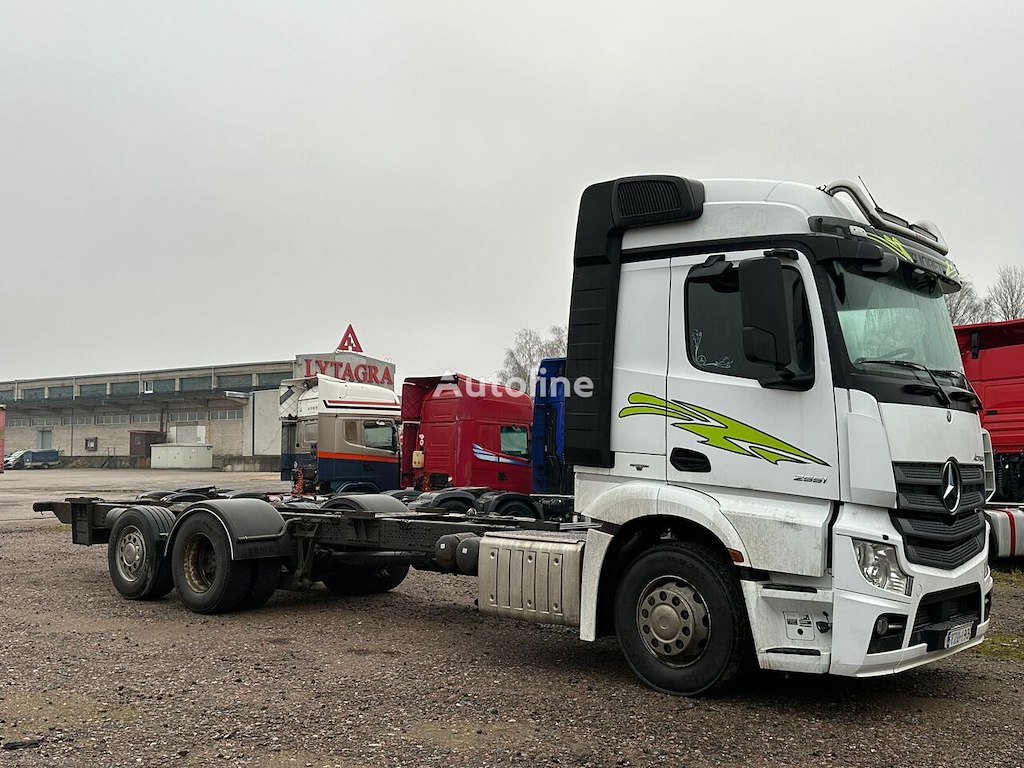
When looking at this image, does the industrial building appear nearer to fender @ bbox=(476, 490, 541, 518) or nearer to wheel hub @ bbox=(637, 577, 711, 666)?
fender @ bbox=(476, 490, 541, 518)

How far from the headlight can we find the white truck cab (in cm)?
1

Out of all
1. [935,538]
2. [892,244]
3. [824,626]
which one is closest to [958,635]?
[935,538]

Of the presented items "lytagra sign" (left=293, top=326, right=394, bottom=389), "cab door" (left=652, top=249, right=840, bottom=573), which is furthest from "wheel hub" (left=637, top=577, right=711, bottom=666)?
"lytagra sign" (left=293, top=326, right=394, bottom=389)

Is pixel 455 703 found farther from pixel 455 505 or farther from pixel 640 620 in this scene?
pixel 455 505

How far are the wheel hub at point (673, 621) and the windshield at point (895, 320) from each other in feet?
5.53

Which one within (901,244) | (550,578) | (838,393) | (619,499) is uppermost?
(901,244)

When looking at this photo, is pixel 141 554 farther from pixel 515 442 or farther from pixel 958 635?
pixel 515 442

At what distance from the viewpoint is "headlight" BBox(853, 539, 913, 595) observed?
16.5 ft

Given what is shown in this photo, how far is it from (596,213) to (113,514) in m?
6.70

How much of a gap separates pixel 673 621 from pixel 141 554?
589cm

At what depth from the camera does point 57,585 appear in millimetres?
10289

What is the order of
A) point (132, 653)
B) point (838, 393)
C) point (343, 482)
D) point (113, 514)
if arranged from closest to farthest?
point (838, 393) < point (132, 653) < point (113, 514) < point (343, 482)

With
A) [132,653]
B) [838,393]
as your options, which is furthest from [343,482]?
[838,393]

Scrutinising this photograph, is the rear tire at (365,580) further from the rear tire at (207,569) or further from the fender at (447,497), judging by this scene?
the fender at (447,497)
